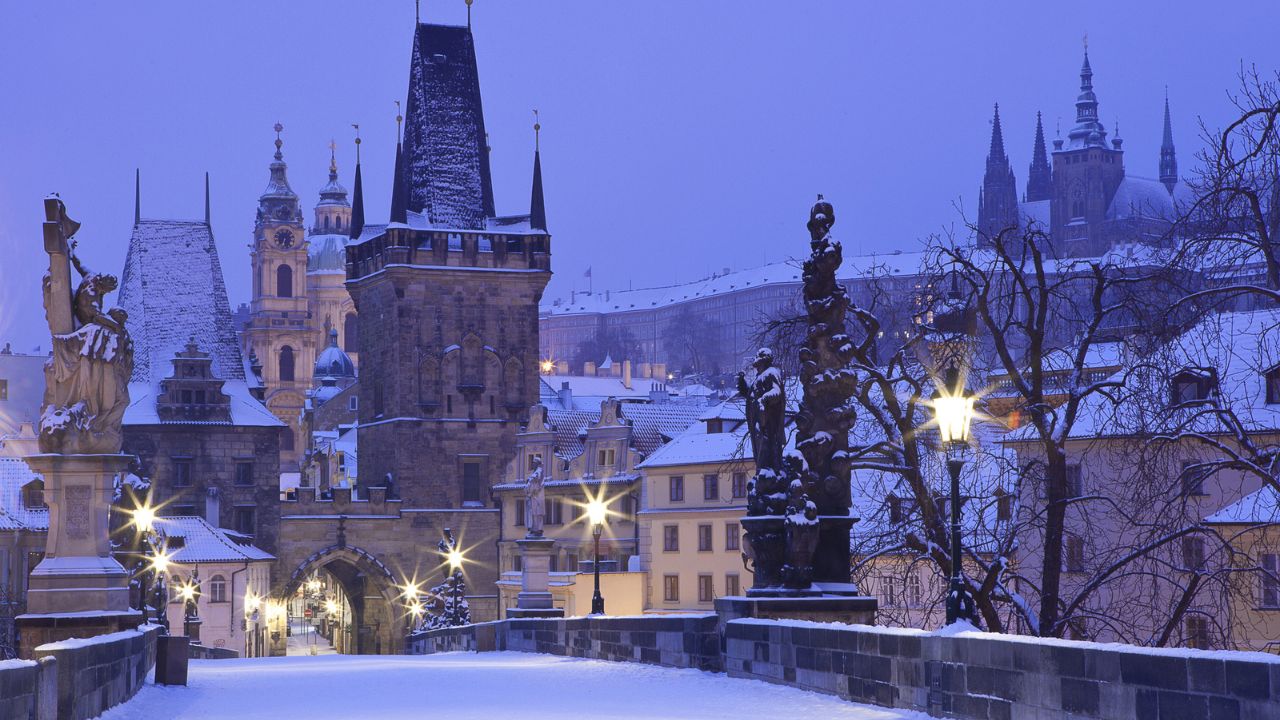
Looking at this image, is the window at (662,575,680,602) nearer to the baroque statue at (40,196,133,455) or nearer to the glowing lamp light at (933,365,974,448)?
the baroque statue at (40,196,133,455)

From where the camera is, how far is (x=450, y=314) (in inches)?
3440

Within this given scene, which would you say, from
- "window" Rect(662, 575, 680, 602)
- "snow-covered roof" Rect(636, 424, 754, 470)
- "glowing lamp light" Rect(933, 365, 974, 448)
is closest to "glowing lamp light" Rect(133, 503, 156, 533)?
"glowing lamp light" Rect(933, 365, 974, 448)

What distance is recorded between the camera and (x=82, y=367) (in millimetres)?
20812

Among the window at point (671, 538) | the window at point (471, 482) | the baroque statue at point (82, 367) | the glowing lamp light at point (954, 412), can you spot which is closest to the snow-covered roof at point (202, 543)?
the window at point (471, 482)

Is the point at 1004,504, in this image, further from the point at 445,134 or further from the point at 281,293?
the point at 281,293

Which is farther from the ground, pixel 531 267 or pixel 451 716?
pixel 531 267

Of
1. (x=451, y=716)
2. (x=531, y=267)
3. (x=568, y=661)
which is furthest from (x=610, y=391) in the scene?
(x=451, y=716)

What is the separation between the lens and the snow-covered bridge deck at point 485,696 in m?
16.3

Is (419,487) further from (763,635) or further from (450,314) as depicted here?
(763,635)

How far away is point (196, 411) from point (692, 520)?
2330 centimetres

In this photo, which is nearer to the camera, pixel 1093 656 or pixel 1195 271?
pixel 1093 656

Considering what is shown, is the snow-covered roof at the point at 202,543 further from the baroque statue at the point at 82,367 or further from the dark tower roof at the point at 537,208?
the baroque statue at the point at 82,367

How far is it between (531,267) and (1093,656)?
7719cm

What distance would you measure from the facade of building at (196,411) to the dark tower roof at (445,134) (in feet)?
33.0
